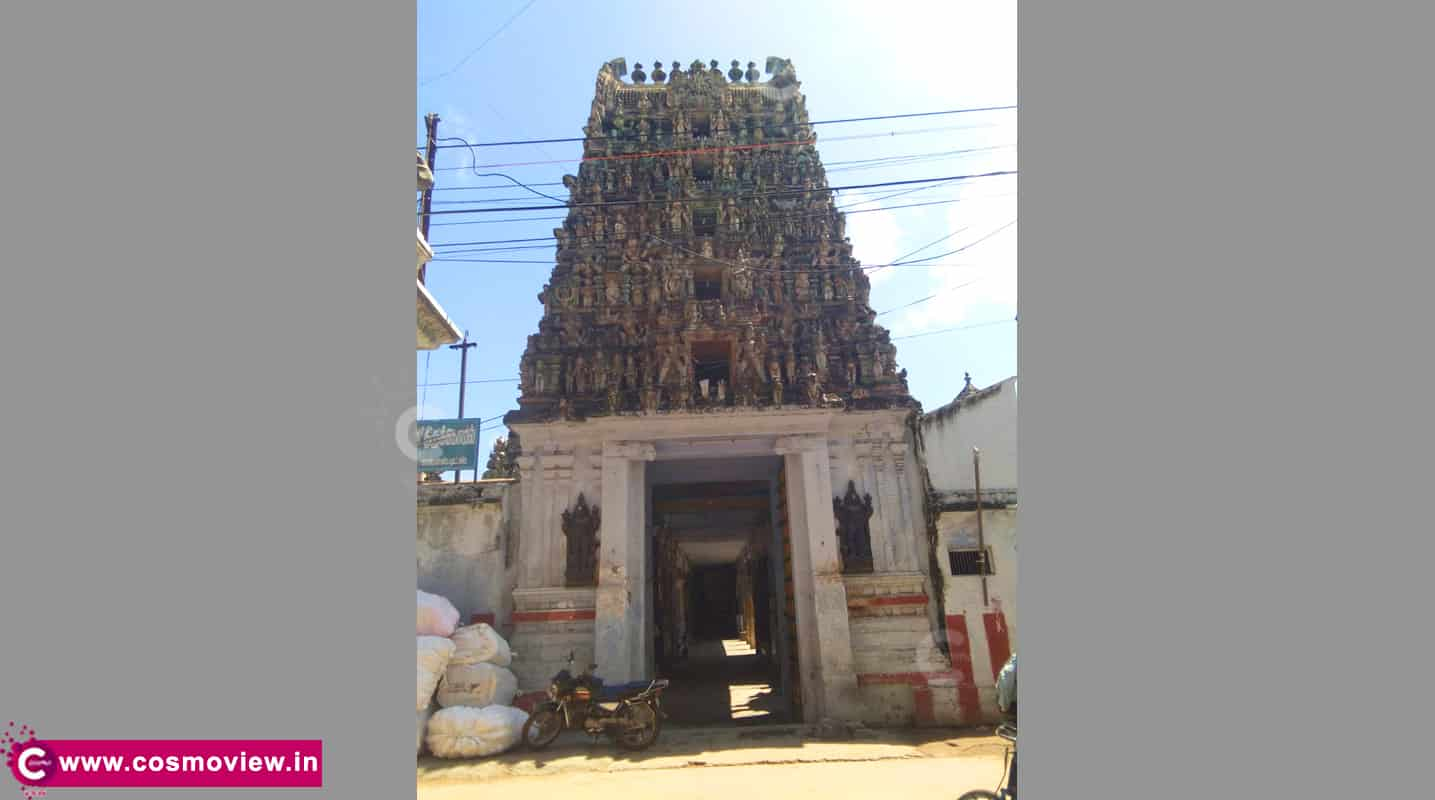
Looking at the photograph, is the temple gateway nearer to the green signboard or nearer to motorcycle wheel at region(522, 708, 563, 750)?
motorcycle wheel at region(522, 708, 563, 750)

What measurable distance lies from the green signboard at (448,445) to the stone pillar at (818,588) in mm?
8755

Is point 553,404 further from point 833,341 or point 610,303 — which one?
point 833,341

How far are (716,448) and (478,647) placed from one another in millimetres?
5168

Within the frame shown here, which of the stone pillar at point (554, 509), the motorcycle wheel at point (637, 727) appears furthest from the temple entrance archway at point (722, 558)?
the motorcycle wheel at point (637, 727)

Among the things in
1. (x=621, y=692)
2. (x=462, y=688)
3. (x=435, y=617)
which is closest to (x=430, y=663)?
(x=462, y=688)

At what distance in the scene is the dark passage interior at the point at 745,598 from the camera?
1374 centimetres

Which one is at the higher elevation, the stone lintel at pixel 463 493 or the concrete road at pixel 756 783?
the stone lintel at pixel 463 493

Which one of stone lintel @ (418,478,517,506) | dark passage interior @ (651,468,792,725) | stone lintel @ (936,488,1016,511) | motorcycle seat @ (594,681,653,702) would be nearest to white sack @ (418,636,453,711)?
motorcycle seat @ (594,681,653,702)

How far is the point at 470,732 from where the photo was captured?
9.14 meters

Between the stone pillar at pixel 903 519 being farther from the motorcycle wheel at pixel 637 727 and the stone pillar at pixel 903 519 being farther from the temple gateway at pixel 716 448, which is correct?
the motorcycle wheel at pixel 637 727

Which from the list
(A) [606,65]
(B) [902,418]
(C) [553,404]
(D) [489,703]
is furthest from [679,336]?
(A) [606,65]

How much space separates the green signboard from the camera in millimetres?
17469

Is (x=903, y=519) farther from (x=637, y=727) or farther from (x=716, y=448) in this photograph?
(x=637, y=727)

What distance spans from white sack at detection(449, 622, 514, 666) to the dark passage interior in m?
3.34
